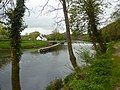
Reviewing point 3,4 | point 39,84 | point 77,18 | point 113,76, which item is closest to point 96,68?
point 113,76

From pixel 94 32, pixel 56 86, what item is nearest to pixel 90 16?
pixel 94 32

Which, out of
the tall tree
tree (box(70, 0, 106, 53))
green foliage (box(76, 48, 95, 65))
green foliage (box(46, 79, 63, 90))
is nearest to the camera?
the tall tree

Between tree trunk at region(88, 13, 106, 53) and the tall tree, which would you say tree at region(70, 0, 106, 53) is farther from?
the tall tree

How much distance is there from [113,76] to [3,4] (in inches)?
237

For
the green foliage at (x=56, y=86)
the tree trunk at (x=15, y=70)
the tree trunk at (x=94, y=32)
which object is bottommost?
the green foliage at (x=56, y=86)

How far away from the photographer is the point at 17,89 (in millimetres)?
13039

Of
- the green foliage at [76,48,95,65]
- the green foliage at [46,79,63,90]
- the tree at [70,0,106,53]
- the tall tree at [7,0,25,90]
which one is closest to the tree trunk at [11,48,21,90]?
the tall tree at [7,0,25,90]

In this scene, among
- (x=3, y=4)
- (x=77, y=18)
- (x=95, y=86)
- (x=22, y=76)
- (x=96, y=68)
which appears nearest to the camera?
(x=95, y=86)

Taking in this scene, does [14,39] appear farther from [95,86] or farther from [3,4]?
[95,86]

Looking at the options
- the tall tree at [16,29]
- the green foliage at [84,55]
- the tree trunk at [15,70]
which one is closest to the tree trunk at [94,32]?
the green foliage at [84,55]

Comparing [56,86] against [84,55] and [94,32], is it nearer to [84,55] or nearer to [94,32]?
[84,55]

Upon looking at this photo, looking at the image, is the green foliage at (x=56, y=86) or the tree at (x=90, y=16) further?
the tree at (x=90, y=16)

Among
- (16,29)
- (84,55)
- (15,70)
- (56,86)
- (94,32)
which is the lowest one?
(56,86)

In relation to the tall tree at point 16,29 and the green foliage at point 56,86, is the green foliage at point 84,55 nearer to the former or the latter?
the green foliage at point 56,86
